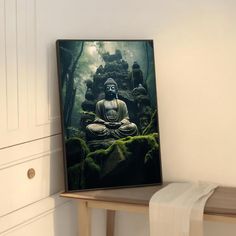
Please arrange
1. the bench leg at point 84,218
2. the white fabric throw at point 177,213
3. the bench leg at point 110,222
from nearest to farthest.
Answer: the white fabric throw at point 177,213, the bench leg at point 84,218, the bench leg at point 110,222

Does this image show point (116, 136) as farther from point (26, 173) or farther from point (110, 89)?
point (26, 173)

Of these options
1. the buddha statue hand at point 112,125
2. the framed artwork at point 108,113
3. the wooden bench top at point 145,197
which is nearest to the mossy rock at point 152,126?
the framed artwork at point 108,113

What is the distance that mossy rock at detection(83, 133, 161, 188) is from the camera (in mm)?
1771

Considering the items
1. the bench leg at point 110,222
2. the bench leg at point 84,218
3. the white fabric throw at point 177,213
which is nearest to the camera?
the white fabric throw at point 177,213

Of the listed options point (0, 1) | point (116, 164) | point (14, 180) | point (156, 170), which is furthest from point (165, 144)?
point (0, 1)

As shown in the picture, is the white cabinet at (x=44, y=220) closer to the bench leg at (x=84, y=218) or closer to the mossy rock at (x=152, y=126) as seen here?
the bench leg at (x=84, y=218)

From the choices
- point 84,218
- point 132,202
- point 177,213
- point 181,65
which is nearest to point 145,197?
point 132,202

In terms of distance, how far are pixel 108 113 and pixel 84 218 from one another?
0.44 m

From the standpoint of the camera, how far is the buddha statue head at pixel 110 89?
1.79m

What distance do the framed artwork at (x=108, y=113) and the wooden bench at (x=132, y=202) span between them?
5 centimetres

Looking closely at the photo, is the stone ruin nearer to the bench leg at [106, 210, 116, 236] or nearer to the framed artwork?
the framed artwork

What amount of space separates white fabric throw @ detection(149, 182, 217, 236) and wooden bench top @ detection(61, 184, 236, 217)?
33 millimetres

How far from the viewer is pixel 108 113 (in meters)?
1.79

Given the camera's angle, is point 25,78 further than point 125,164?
No
